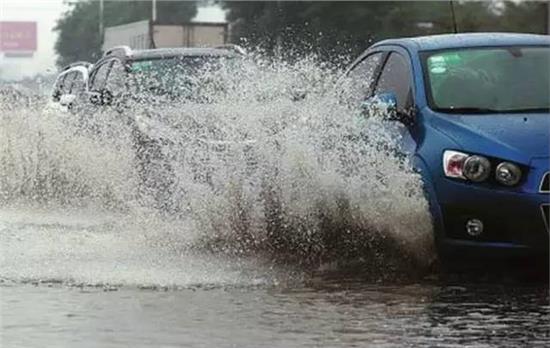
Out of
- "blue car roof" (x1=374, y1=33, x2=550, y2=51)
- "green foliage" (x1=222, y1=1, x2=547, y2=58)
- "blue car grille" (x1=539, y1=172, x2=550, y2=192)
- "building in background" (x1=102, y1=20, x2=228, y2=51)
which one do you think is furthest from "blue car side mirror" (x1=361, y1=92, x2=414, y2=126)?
"green foliage" (x1=222, y1=1, x2=547, y2=58)

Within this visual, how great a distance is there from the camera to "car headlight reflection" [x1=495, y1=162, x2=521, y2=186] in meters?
7.03

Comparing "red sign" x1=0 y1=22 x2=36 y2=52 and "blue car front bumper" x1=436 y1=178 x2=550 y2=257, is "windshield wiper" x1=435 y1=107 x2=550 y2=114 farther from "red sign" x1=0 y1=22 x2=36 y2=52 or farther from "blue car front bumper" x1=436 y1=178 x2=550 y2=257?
"red sign" x1=0 y1=22 x2=36 y2=52

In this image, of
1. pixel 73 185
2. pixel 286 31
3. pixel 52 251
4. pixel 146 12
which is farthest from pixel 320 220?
pixel 146 12

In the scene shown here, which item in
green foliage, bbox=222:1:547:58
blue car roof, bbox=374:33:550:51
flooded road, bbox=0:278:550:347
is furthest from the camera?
green foliage, bbox=222:1:547:58

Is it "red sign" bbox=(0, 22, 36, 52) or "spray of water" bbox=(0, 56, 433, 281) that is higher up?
"red sign" bbox=(0, 22, 36, 52)

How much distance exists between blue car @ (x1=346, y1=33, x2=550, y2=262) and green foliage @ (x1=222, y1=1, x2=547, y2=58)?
33.4 m

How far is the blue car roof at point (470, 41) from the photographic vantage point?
842 centimetres

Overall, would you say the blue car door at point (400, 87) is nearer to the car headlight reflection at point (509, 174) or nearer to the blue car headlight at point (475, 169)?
the blue car headlight at point (475, 169)

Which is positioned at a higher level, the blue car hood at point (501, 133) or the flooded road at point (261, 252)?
the blue car hood at point (501, 133)

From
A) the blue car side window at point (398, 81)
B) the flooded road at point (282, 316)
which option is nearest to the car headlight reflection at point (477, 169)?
the flooded road at point (282, 316)

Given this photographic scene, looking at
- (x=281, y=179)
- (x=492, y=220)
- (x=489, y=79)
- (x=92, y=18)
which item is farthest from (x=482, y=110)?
(x=92, y=18)

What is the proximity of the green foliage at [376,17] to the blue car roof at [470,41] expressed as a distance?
33048mm

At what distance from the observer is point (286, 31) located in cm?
3822

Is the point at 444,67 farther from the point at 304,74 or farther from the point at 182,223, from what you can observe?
the point at 182,223
